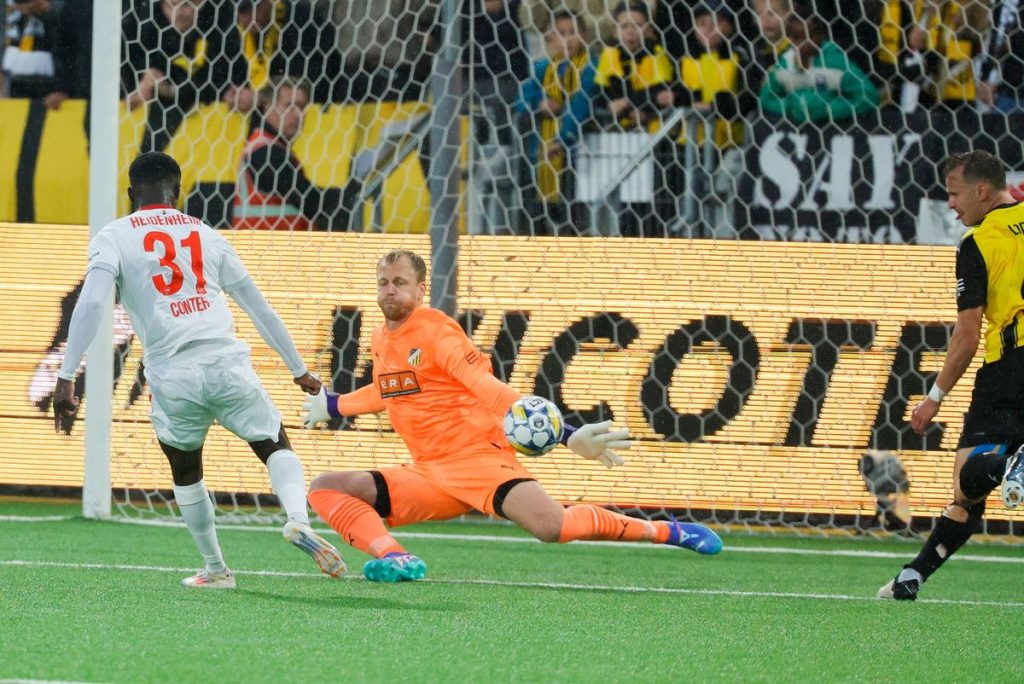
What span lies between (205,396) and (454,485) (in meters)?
1.19

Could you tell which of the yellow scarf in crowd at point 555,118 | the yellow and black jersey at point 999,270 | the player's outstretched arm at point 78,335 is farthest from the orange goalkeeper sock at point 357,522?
the yellow scarf in crowd at point 555,118

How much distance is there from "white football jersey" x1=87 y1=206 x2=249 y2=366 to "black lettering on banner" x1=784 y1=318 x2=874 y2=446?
3.82 m

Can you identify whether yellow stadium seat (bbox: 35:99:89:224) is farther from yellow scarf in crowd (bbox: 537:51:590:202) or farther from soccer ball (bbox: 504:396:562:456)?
soccer ball (bbox: 504:396:562:456)

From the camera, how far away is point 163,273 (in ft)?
17.0

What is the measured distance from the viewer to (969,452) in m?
5.26

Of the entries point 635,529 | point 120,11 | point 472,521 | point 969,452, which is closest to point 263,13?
point 120,11

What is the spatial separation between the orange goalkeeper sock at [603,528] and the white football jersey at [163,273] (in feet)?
5.11

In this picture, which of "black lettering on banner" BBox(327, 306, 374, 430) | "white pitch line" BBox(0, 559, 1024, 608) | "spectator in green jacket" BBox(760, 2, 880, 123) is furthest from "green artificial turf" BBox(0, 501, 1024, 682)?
"spectator in green jacket" BBox(760, 2, 880, 123)

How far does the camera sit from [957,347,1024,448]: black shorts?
206 inches

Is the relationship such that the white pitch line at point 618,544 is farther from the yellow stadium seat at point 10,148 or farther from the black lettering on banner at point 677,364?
the yellow stadium seat at point 10,148

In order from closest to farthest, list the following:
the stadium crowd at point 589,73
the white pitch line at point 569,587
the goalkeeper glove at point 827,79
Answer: the white pitch line at point 569,587
the stadium crowd at point 589,73
the goalkeeper glove at point 827,79

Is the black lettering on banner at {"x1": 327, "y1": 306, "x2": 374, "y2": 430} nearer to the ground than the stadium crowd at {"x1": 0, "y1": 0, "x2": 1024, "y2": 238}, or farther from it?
nearer to the ground

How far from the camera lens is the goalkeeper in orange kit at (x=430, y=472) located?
577 cm

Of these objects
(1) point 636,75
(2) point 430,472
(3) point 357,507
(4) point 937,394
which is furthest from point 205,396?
(1) point 636,75
